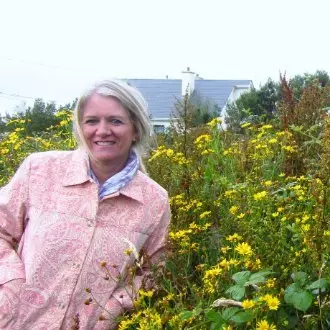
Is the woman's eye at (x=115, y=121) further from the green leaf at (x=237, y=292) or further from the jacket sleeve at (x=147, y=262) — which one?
the green leaf at (x=237, y=292)

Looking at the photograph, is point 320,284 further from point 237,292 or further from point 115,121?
point 115,121

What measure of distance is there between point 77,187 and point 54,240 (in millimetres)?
252

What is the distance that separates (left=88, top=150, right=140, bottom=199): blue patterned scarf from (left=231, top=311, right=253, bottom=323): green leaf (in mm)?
1083

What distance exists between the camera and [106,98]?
110 inches

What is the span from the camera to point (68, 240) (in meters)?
2.65

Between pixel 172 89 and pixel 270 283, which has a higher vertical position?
pixel 172 89

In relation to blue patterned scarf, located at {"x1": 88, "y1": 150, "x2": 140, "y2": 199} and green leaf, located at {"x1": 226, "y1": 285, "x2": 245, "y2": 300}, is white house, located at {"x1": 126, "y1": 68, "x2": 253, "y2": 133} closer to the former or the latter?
blue patterned scarf, located at {"x1": 88, "y1": 150, "x2": 140, "y2": 199}

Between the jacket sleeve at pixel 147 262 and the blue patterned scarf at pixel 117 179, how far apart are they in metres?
0.20

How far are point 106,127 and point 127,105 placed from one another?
0.43 feet

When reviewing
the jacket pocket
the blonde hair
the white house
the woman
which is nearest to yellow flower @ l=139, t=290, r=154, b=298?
the woman

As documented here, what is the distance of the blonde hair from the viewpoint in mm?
2795

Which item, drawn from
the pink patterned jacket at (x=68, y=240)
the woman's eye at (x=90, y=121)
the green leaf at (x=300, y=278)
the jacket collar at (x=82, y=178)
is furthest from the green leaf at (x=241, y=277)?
the woman's eye at (x=90, y=121)

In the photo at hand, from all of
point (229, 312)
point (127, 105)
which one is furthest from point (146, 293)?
point (127, 105)

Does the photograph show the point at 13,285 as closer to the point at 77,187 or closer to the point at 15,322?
the point at 15,322
